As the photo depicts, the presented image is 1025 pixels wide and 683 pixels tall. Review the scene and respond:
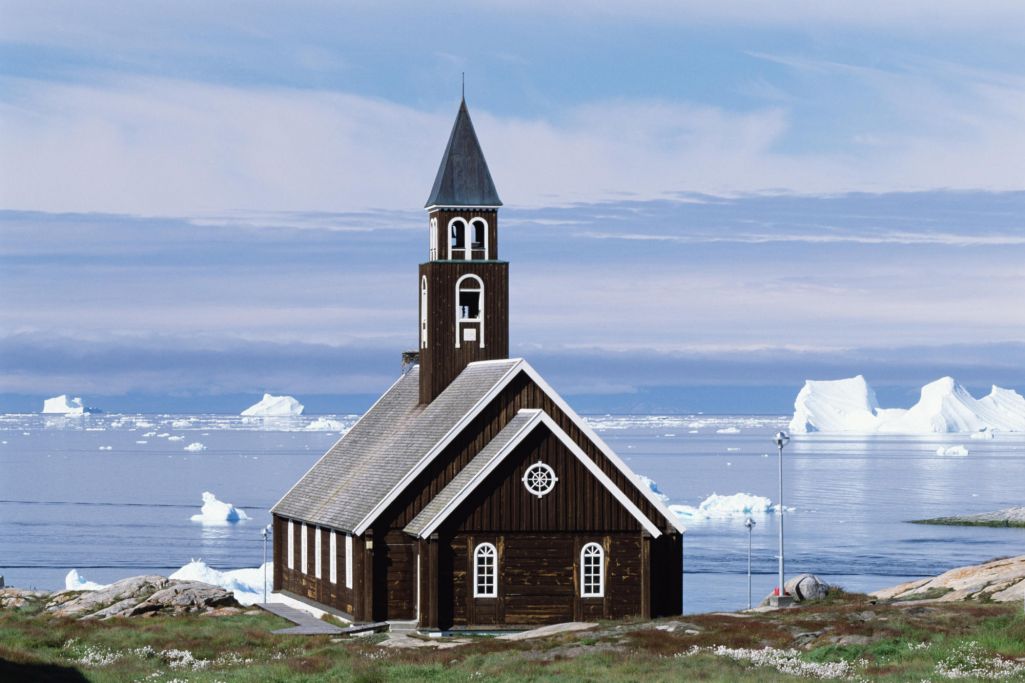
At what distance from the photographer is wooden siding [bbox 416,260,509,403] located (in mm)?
50688

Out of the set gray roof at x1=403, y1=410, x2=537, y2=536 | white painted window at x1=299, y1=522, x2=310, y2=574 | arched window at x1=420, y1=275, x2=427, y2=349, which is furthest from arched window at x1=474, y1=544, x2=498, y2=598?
white painted window at x1=299, y1=522, x2=310, y2=574

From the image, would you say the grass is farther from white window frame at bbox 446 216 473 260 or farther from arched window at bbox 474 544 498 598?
white window frame at bbox 446 216 473 260

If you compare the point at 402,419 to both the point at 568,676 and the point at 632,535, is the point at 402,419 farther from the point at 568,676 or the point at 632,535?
the point at 568,676

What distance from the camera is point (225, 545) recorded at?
117 meters

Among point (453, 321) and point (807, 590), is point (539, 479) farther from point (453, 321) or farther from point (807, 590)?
point (807, 590)

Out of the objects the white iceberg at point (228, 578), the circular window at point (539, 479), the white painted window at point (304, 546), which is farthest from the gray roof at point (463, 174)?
the white iceberg at point (228, 578)

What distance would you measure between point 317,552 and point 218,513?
283ft

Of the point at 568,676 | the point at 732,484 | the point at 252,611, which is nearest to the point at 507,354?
the point at 252,611

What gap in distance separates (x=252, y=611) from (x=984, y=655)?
25.7m

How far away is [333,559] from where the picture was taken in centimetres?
4906

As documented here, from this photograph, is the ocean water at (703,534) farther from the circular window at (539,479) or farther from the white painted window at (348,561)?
the circular window at (539,479)

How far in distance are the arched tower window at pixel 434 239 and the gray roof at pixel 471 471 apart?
7371mm

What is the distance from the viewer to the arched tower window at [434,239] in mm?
51406

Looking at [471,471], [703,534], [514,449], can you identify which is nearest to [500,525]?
[471,471]
